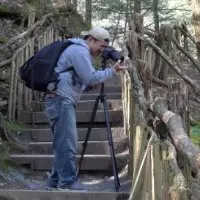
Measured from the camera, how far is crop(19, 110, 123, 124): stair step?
26.8ft

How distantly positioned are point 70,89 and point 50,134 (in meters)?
2.81

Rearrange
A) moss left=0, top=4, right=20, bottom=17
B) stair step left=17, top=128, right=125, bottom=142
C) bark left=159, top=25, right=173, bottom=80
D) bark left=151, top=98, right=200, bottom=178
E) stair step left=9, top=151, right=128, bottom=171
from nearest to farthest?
bark left=151, top=98, right=200, bottom=178 < stair step left=9, top=151, right=128, bottom=171 < stair step left=17, top=128, right=125, bottom=142 < bark left=159, top=25, right=173, bottom=80 < moss left=0, top=4, right=20, bottom=17

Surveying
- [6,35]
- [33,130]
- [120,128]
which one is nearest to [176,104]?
[120,128]

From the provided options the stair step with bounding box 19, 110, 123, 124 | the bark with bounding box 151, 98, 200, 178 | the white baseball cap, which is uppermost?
the white baseball cap

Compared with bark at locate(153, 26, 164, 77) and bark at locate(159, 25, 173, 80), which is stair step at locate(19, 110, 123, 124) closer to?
bark at locate(153, 26, 164, 77)

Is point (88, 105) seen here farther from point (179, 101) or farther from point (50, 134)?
point (179, 101)

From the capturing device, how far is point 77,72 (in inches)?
200

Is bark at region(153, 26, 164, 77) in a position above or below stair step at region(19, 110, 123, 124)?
above

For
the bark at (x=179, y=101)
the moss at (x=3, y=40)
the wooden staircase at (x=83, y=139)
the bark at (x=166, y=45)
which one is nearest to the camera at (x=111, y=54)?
the bark at (x=179, y=101)

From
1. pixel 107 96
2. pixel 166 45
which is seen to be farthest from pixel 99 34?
pixel 166 45

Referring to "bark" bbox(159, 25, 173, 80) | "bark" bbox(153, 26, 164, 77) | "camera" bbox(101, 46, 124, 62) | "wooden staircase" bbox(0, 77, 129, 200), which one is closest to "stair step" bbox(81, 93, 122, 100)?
"wooden staircase" bbox(0, 77, 129, 200)

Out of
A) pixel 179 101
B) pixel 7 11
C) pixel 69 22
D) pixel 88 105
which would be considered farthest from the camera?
pixel 69 22

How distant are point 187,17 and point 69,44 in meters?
17.2

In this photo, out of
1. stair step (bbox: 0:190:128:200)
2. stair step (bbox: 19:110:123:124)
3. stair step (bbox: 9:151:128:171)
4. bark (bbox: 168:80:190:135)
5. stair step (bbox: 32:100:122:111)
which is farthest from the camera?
stair step (bbox: 32:100:122:111)
